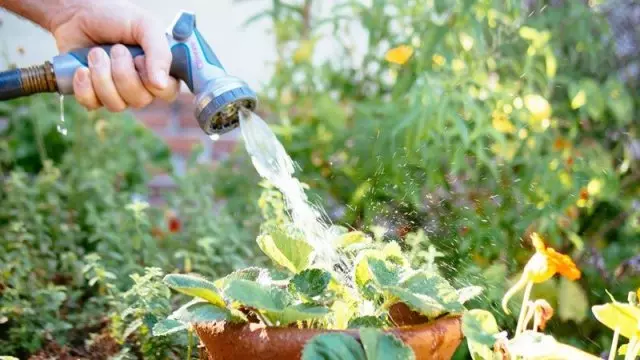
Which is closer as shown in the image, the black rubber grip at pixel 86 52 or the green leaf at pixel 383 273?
the green leaf at pixel 383 273

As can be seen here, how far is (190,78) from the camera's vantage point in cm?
162

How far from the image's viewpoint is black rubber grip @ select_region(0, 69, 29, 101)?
154 centimetres

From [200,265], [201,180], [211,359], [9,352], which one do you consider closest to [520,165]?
[200,265]

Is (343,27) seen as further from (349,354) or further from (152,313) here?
(349,354)

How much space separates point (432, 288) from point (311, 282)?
0.43ft

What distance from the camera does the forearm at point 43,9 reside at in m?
1.83

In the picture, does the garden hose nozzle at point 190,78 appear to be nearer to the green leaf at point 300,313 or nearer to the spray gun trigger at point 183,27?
the spray gun trigger at point 183,27

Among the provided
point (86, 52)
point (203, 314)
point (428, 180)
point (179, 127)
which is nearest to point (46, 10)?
point (86, 52)

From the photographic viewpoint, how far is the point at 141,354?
1.71 metres

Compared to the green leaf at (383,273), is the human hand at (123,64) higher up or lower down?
higher up

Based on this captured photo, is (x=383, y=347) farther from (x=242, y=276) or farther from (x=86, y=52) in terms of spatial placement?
(x=86, y=52)

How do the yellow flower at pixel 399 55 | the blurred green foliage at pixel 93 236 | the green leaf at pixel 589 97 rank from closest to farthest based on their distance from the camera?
the blurred green foliage at pixel 93 236 < the green leaf at pixel 589 97 < the yellow flower at pixel 399 55

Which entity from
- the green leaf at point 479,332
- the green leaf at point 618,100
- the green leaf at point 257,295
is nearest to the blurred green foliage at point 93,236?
the green leaf at point 257,295

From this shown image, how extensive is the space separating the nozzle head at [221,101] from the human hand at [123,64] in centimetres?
7
